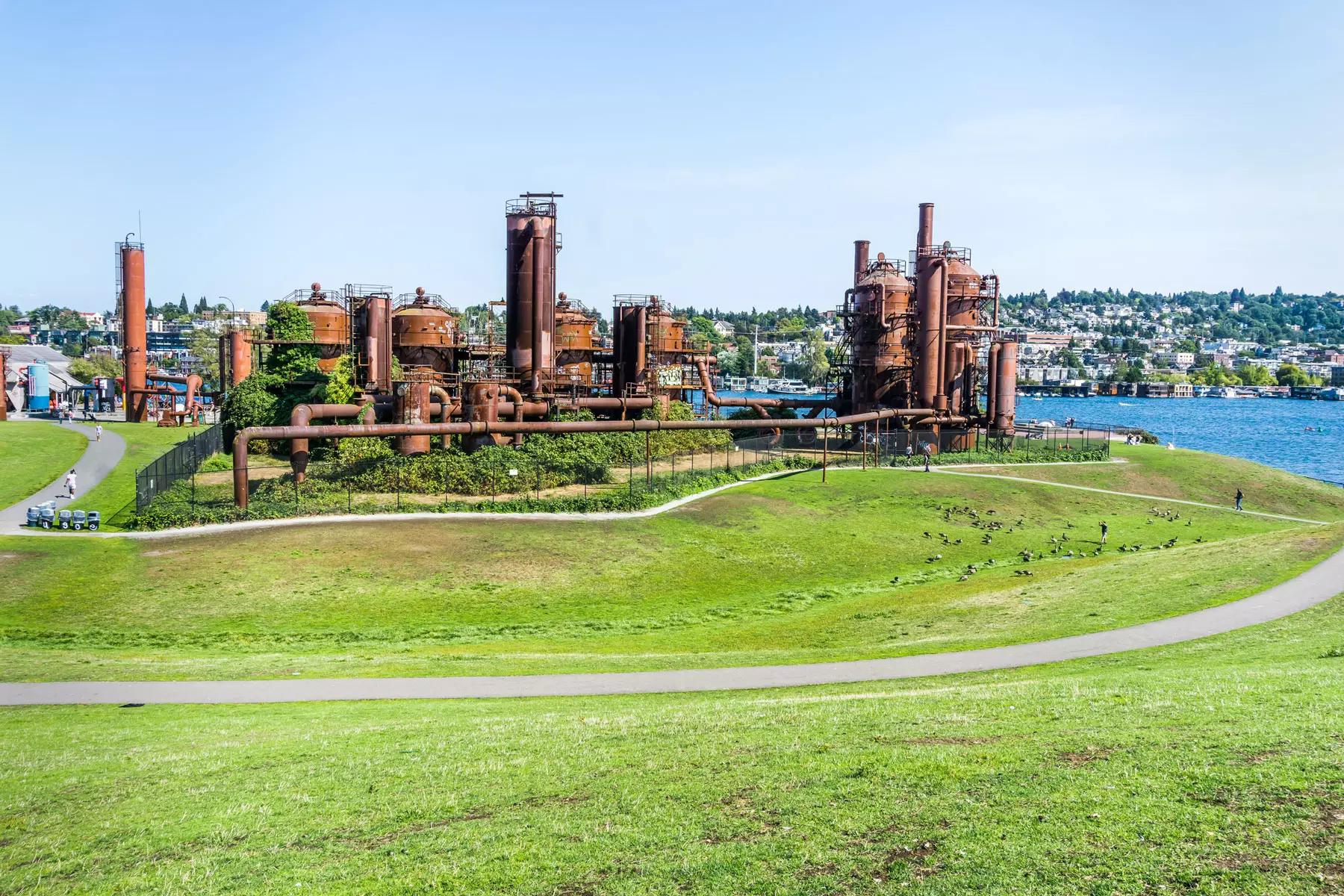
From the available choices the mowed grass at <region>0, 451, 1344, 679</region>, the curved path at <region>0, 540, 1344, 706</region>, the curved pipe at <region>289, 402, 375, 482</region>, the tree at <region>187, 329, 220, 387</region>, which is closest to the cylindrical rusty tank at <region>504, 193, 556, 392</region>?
the curved pipe at <region>289, 402, 375, 482</region>

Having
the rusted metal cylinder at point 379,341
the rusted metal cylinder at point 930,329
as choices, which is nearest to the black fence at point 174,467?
the rusted metal cylinder at point 379,341

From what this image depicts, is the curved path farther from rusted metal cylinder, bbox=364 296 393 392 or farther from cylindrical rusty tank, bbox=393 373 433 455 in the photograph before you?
rusted metal cylinder, bbox=364 296 393 392

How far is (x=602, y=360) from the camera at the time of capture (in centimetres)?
8231

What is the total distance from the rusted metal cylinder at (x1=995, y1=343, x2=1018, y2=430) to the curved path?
49464 mm

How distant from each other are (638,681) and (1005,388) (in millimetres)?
58739

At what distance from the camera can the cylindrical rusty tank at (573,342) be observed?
Answer: 75.5 meters

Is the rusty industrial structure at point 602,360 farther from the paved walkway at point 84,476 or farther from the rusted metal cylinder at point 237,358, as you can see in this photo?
the paved walkway at point 84,476

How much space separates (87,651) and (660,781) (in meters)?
20.7

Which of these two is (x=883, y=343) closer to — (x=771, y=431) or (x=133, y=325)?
(x=771, y=431)

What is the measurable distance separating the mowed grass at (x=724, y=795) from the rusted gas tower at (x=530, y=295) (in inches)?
1879

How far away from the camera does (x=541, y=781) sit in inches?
625

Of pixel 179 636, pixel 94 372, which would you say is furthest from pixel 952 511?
pixel 94 372

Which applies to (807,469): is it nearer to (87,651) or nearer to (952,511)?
(952,511)

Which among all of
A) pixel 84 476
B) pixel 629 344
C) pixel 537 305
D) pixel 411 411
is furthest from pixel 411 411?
pixel 629 344
